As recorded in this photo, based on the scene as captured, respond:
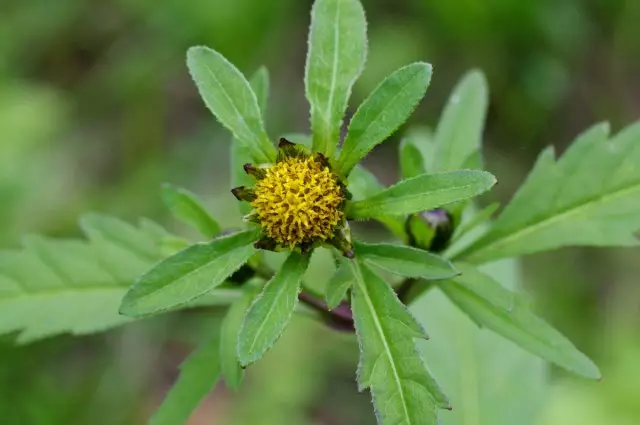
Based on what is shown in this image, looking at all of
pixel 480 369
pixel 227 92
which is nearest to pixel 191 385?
pixel 227 92

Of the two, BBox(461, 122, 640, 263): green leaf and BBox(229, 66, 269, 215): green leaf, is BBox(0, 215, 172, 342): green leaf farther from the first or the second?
BBox(461, 122, 640, 263): green leaf

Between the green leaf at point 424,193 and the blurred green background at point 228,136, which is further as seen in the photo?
the blurred green background at point 228,136

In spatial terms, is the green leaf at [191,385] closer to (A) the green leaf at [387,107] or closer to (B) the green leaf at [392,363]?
(B) the green leaf at [392,363]

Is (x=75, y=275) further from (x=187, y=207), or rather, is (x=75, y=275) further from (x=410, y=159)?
(x=410, y=159)

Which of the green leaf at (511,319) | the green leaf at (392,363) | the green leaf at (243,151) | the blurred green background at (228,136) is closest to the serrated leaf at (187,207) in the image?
the green leaf at (243,151)

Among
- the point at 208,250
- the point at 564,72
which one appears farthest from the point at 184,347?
the point at 208,250

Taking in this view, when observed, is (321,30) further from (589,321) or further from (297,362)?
(589,321)
